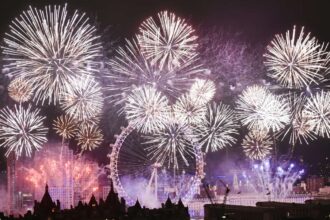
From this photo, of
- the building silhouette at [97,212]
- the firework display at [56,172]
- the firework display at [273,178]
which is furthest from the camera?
the firework display at [273,178]

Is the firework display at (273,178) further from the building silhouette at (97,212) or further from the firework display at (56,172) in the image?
the building silhouette at (97,212)

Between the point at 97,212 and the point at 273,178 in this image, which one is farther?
the point at 273,178

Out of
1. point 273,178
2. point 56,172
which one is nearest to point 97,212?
point 56,172

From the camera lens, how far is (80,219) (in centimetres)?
3972

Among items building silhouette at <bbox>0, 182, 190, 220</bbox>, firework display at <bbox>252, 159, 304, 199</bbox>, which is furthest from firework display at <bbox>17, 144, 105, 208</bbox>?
building silhouette at <bbox>0, 182, 190, 220</bbox>

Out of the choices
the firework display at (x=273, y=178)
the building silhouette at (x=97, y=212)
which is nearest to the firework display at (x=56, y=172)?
the firework display at (x=273, y=178)

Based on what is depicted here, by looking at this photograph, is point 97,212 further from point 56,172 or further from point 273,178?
point 273,178

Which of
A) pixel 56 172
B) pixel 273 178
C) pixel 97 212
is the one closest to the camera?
pixel 97 212

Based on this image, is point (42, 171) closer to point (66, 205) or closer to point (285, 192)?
point (66, 205)

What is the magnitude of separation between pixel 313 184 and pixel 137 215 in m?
66.8

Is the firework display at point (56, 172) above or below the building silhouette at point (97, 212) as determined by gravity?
above

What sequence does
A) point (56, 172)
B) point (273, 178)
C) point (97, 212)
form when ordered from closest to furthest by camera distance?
point (97, 212), point (56, 172), point (273, 178)

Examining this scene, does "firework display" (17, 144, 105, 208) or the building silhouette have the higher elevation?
"firework display" (17, 144, 105, 208)

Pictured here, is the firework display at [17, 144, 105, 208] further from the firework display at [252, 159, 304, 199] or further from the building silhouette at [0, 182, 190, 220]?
the building silhouette at [0, 182, 190, 220]
